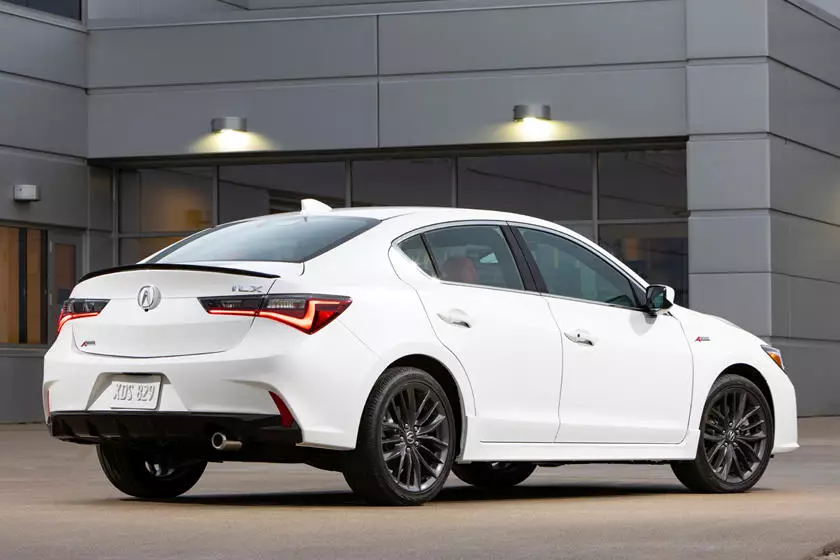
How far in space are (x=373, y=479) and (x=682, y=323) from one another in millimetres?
2682

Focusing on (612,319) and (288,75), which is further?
(288,75)

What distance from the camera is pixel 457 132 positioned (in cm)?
2555

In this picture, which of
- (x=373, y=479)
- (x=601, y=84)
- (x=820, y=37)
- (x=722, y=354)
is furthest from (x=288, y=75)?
(x=373, y=479)

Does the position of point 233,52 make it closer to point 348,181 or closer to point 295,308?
point 348,181

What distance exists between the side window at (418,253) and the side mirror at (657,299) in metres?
1.58

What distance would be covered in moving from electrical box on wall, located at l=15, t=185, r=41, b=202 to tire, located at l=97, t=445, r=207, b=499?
16.1m

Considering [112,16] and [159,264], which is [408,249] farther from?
[112,16]

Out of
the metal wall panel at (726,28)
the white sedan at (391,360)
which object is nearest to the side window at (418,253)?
the white sedan at (391,360)

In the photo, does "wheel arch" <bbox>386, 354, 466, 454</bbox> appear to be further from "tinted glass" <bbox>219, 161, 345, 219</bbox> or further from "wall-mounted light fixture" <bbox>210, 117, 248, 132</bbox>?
"tinted glass" <bbox>219, 161, 345, 219</bbox>

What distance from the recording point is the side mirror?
34.7ft

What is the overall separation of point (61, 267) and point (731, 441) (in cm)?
Answer: 1736

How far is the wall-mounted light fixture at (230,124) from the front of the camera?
1030 inches

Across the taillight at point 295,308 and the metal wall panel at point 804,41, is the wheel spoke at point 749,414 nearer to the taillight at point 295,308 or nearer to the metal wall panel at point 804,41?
the taillight at point 295,308

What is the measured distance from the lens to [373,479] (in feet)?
29.2
